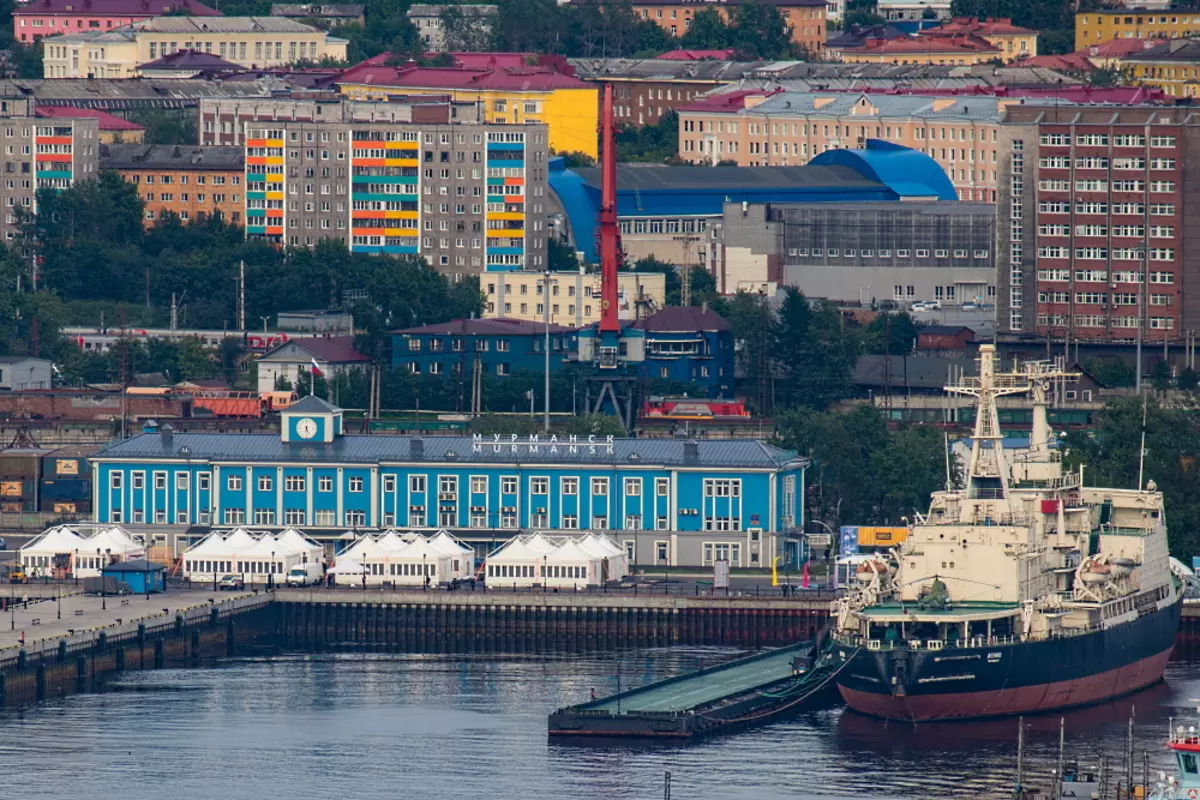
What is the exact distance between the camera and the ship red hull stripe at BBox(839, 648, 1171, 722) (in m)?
103

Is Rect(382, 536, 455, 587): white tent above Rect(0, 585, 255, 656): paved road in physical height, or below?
above

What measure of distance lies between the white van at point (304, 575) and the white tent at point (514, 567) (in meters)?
5.65

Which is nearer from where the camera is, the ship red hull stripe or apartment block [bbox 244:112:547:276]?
the ship red hull stripe

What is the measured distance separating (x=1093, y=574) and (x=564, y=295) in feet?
251

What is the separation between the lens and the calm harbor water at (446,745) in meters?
94.1

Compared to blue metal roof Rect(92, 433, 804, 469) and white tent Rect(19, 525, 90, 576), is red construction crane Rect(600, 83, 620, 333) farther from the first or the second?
white tent Rect(19, 525, 90, 576)

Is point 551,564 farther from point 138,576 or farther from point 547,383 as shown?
point 547,383

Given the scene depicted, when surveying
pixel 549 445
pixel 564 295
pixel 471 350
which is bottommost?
pixel 549 445

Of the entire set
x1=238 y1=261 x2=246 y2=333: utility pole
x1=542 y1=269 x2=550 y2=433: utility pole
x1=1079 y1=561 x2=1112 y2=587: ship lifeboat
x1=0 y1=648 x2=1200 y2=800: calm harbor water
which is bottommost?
x1=0 y1=648 x2=1200 y2=800: calm harbor water

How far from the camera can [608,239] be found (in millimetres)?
169875

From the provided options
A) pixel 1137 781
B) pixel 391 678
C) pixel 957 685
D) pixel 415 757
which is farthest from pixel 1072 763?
pixel 391 678

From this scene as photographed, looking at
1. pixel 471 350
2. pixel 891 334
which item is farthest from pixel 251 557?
pixel 891 334

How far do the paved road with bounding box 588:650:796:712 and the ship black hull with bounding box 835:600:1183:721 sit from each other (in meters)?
3.42

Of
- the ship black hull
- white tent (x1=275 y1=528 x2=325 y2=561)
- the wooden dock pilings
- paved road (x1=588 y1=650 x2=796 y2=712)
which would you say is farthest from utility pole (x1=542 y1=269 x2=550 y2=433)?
the ship black hull
